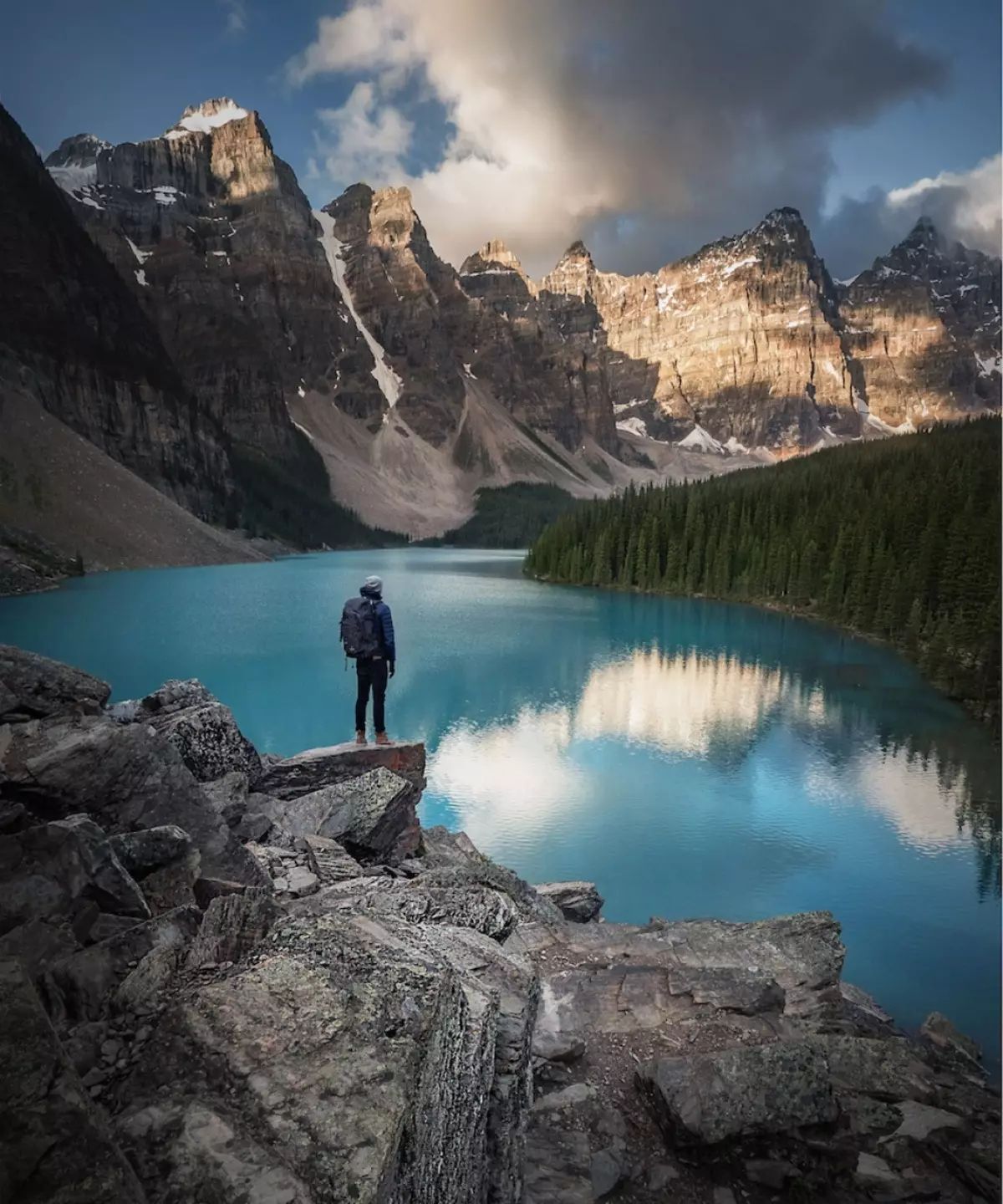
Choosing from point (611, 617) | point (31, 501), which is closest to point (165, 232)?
point (31, 501)

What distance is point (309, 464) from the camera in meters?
190

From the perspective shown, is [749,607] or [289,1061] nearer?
[289,1061]

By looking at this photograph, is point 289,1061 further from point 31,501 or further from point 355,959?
point 31,501

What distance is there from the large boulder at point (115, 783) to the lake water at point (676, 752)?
25.4 ft

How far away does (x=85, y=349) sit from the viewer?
103 meters

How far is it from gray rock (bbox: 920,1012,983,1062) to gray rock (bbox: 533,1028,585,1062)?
16.6 feet

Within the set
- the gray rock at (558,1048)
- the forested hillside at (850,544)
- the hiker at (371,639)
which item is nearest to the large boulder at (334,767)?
the hiker at (371,639)

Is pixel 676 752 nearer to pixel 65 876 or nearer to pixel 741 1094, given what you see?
pixel 741 1094

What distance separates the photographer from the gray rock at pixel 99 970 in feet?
10.2

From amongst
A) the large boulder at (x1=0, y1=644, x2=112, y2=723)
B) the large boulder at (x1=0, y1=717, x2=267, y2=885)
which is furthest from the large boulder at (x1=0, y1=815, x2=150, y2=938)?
the large boulder at (x1=0, y1=644, x2=112, y2=723)

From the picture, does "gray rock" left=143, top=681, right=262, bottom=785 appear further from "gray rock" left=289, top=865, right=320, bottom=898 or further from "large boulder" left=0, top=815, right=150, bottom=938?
"large boulder" left=0, top=815, right=150, bottom=938

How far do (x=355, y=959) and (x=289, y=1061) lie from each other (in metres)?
0.69

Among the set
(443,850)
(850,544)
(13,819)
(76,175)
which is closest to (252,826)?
(443,850)

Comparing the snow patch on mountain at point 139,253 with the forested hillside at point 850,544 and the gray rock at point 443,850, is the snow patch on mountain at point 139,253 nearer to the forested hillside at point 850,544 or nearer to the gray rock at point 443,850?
the forested hillside at point 850,544
